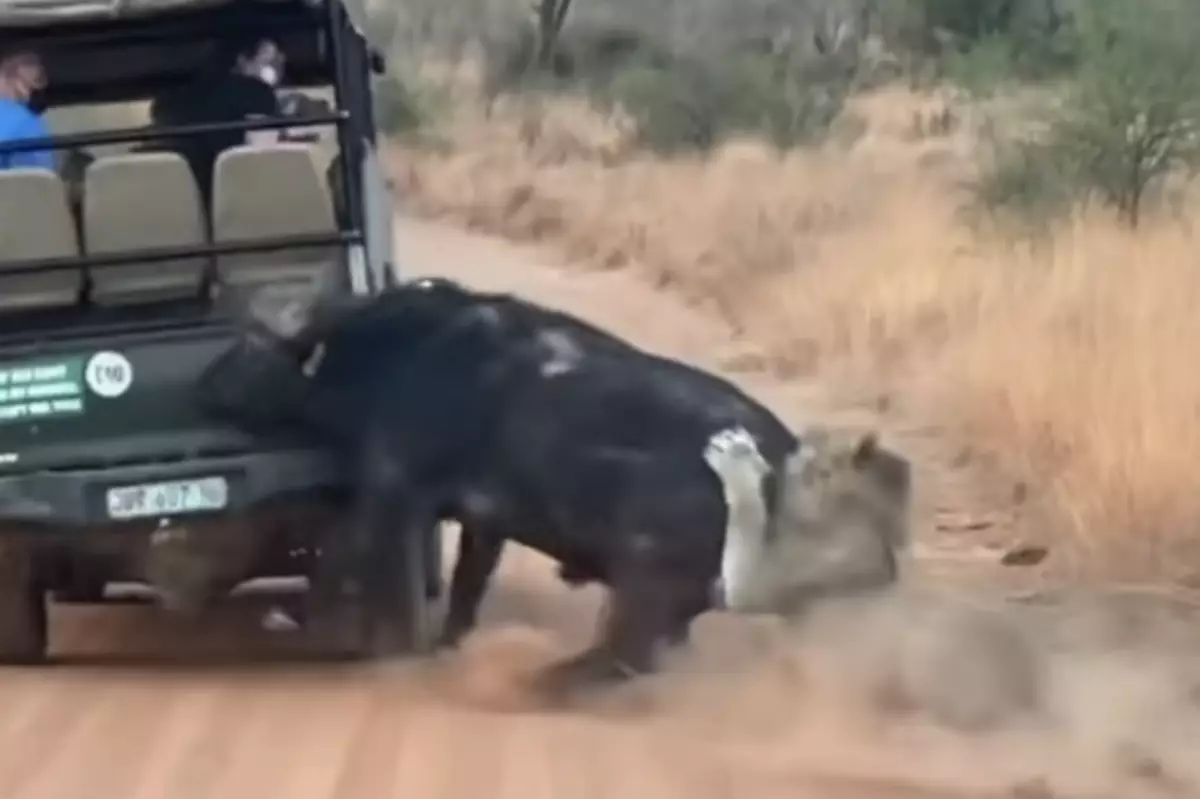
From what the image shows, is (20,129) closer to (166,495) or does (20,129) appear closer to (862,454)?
(166,495)

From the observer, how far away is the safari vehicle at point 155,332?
5957 millimetres

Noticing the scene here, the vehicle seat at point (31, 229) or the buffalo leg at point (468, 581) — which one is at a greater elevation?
the vehicle seat at point (31, 229)

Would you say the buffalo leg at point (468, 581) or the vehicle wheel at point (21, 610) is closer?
the vehicle wheel at point (21, 610)

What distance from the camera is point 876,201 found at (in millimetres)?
10844

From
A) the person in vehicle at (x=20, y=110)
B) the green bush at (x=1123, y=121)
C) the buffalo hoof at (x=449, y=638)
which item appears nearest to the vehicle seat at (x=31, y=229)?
the person in vehicle at (x=20, y=110)

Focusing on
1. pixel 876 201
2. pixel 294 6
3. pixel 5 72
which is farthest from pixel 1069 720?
pixel 876 201

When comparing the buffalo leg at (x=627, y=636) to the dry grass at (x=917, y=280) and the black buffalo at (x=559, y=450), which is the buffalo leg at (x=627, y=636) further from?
the dry grass at (x=917, y=280)

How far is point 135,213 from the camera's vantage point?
21.6 ft

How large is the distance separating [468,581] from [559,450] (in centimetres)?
79

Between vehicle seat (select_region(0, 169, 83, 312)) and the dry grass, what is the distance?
11.5 feet

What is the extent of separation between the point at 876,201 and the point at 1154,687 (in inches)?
190

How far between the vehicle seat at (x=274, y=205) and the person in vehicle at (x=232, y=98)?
0.63 metres

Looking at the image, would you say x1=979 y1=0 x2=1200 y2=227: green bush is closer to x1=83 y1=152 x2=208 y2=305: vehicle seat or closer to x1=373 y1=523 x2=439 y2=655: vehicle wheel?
x1=83 y1=152 x2=208 y2=305: vehicle seat

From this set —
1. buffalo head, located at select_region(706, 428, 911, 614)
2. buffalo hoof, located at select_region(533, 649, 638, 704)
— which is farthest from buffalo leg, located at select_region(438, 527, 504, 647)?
buffalo head, located at select_region(706, 428, 911, 614)
